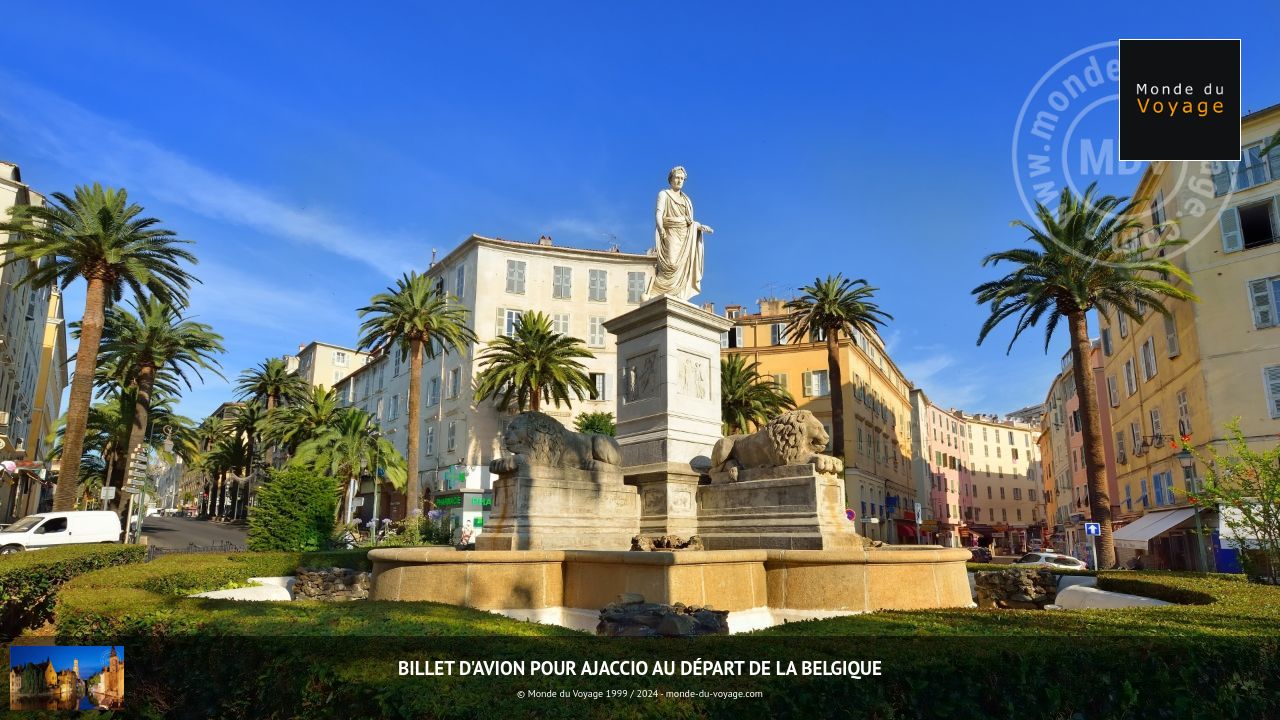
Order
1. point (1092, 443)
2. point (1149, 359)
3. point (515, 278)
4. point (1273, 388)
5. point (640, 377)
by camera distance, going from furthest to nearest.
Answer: point (515, 278)
point (1149, 359)
point (1092, 443)
point (1273, 388)
point (640, 377)

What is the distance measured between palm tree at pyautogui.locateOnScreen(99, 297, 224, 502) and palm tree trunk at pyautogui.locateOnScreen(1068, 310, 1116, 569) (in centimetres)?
4231

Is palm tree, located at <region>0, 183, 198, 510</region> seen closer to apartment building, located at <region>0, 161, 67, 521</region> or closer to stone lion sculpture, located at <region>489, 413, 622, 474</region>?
apartment building, located at <region>0, 161, 67, 521</region>

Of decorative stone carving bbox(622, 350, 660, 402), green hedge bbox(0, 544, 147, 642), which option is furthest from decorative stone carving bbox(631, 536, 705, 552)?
green hedge bbox(0, 544, 147, 642)

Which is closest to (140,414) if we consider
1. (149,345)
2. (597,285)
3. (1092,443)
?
(149,345)

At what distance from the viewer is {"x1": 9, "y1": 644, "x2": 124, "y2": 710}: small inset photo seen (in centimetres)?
511

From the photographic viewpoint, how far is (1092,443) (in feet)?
96.0

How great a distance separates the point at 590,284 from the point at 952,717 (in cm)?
5151

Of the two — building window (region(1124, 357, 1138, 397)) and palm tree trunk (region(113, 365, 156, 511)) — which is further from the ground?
building window (region(1124, 357, 1138, 397))

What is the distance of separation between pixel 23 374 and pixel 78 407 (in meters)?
25.6

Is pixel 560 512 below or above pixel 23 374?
below

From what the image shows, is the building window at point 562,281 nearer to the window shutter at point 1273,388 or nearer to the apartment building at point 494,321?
the apartment building at point 494,321

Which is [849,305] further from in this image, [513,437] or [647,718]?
[647,718]

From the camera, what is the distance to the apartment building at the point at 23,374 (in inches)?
1453

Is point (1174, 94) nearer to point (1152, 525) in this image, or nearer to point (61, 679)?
point (1152, 525)
